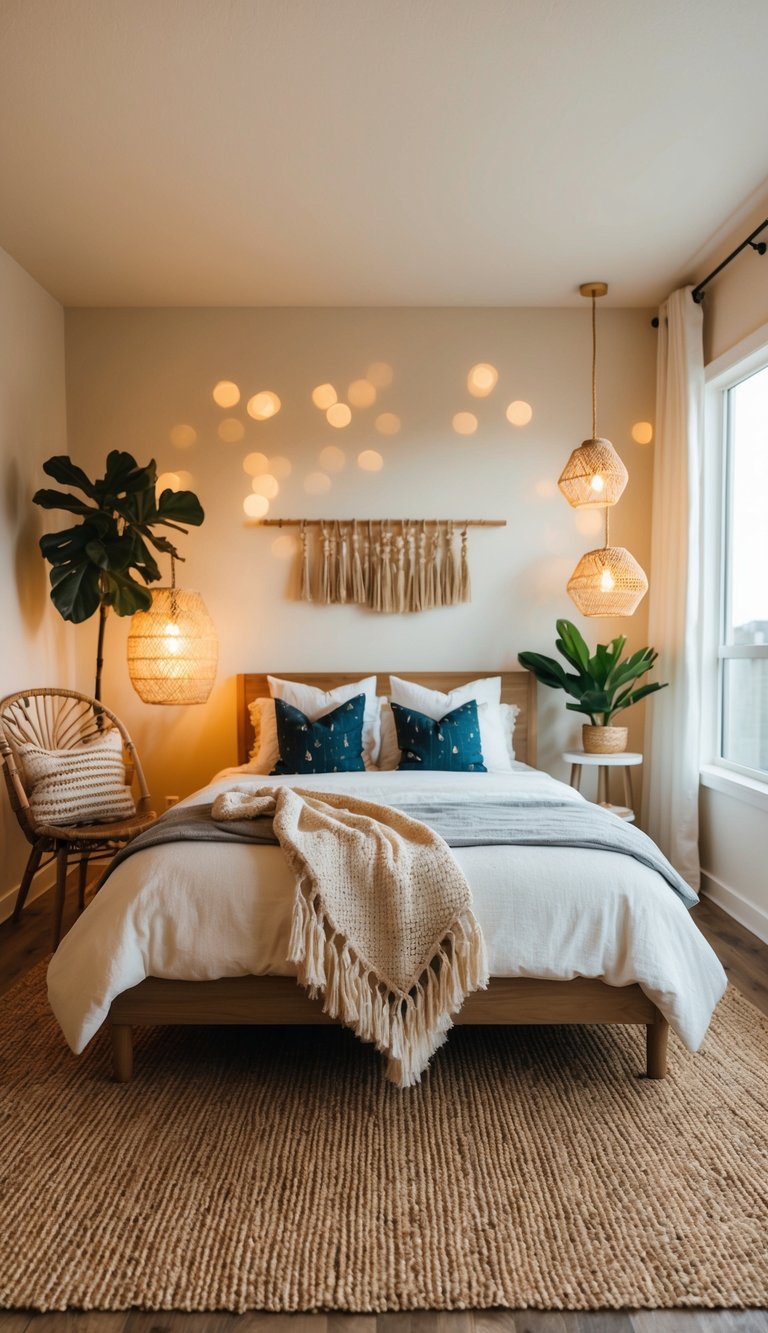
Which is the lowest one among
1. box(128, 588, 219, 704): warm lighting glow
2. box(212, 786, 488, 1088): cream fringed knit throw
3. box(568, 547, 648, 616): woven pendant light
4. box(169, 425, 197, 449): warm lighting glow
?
box(212, 786, 488, 1088): cream fringed knit throw

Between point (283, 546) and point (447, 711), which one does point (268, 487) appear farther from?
point (447, 711)

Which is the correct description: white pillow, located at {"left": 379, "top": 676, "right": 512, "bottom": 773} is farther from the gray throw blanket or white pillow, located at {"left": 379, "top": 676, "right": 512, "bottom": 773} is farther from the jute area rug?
the jute area rug

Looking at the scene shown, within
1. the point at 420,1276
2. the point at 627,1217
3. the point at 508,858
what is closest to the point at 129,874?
the point at 508,858

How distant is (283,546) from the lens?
14.4 feet

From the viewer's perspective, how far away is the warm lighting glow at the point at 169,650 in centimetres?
395

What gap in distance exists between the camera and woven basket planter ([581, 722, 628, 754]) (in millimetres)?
4012

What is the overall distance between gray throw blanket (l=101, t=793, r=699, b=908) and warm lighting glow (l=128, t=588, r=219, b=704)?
1380 millimetres

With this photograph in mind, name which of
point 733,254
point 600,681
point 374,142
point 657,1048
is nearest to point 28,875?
point 657,1048

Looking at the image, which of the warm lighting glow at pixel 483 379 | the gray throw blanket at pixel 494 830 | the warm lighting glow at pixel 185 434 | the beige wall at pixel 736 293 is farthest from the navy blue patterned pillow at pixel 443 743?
the beige wall at pixel 736 293

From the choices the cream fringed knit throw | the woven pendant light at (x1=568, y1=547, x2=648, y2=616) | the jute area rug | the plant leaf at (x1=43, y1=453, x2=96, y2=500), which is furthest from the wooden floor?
the plant leaf at (x1=43, y1=453, x2=96, y2=500)

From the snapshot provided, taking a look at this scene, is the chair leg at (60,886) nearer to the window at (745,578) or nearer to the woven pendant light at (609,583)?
the woven pendant light at (609,583)

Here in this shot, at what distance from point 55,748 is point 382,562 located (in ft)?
5.83

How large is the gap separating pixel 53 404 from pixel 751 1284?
427cm

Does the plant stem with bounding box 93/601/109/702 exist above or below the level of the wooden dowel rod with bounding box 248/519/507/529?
below
